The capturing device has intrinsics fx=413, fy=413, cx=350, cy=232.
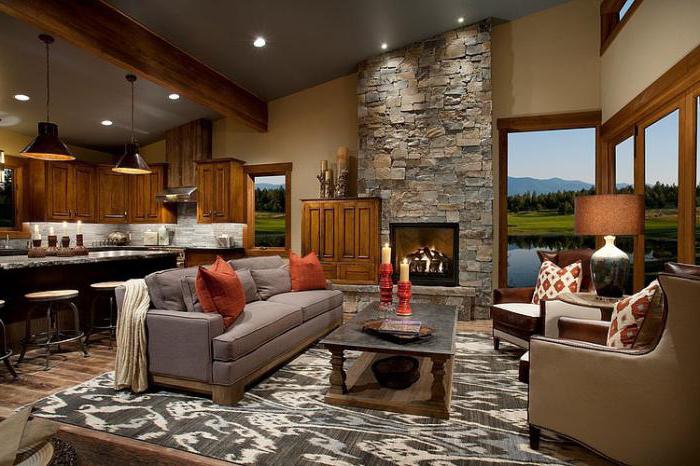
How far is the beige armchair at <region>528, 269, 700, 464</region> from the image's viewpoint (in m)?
1.74

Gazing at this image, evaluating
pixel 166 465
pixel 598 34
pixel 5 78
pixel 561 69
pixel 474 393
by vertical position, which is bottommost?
pixel 474 393

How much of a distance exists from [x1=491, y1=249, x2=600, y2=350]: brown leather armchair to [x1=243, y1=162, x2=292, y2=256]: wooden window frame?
155 inches

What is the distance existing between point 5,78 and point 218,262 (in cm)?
387

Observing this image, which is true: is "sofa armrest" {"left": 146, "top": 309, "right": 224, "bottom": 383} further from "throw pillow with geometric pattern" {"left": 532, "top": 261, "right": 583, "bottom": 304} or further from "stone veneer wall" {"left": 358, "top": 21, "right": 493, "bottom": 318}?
"stone veneer wall" {"left": 358, "top": 21, "right": 493, "bottom": 318}

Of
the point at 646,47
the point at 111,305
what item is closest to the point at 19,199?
the point at 111,305

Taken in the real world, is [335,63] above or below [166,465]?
above

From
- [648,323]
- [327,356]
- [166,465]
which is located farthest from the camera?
[327,356]

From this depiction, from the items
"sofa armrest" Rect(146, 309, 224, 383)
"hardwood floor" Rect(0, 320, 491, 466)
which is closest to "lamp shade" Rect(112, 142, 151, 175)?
"hardwood floor" Rect(0, 320, 491, 466)

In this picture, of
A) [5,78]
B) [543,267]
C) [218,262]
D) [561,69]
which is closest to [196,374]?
[218,262]

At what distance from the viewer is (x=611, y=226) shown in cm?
300

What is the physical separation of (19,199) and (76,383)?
5.00m

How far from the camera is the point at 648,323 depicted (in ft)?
6.40

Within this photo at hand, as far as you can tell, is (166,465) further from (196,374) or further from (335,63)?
(335,63)

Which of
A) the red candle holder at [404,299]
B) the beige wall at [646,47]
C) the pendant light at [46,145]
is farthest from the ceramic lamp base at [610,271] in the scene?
the pendant light at [46,145]
